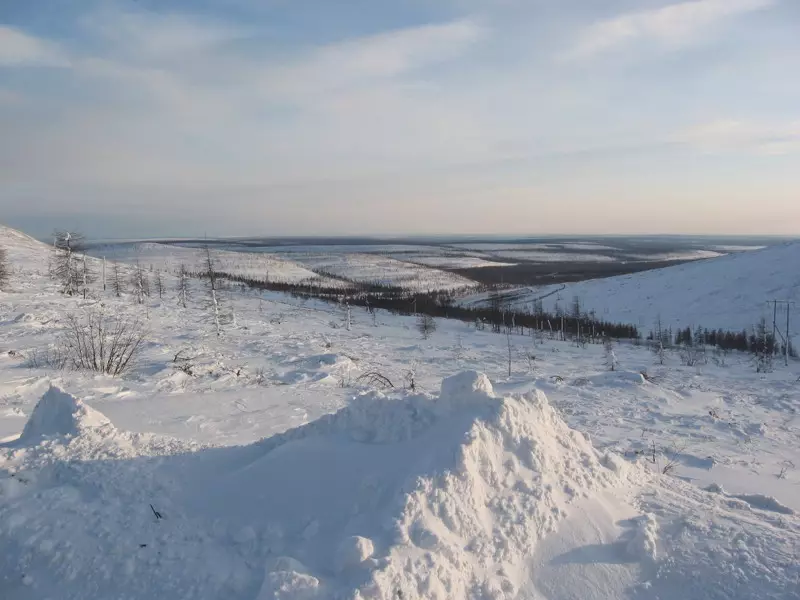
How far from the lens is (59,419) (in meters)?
5.96

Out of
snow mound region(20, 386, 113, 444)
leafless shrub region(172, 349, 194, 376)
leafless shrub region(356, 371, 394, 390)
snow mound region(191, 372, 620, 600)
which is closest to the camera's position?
snow mound region(191, 372, 620, 600)

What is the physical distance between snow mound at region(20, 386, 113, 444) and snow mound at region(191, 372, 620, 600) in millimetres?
2058

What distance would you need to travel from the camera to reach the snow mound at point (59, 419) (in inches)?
226

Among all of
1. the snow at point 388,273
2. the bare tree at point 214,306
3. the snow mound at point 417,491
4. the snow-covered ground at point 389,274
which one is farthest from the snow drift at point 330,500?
the snow at point 388,273

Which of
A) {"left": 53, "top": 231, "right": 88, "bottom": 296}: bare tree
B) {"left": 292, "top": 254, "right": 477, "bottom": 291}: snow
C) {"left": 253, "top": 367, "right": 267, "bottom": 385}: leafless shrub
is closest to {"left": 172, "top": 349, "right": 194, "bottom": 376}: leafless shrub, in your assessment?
{"left": 253, "top": 367, "right": 267, "bottom": 385}: leafless shrub

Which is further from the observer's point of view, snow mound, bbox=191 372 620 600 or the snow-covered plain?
the snow-covered plain

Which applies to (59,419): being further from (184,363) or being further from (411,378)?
(411,378)

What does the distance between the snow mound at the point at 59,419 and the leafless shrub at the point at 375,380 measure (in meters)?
7.81

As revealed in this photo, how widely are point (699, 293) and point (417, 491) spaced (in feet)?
180

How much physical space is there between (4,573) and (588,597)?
4397 mm

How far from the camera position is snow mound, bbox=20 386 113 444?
18.9 feet

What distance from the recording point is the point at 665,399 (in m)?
13.2

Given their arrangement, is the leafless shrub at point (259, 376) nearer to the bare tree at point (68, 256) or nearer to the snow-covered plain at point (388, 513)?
the snow-covered plain at point (388, 513)

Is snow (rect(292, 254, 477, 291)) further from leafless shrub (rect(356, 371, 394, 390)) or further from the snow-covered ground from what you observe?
leafless shrub (rect(356, 371, 394, 390))
